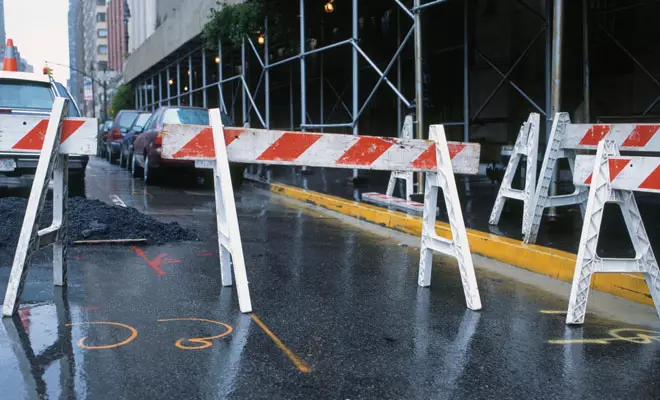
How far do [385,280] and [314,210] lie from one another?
532 centimetres

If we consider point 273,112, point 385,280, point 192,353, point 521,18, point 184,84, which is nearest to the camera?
point 192,353

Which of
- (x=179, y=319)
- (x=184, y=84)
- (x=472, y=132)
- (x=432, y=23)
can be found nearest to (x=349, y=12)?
(x=432, y=23)

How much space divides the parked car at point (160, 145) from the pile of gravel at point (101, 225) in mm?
5711

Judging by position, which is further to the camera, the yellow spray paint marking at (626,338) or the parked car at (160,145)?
the parked car at (160,145)

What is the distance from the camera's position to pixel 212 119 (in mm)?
4914

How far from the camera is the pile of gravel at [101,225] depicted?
23.8 ft

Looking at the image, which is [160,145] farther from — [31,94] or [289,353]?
[289,353]

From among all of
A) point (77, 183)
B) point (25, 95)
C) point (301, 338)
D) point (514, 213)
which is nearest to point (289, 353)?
point (301, 338)

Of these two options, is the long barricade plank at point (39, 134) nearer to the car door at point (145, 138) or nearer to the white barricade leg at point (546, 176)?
the white barricade leg at point (546, 176)

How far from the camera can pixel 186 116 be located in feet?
49.3

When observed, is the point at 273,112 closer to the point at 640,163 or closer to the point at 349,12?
the point at 349,12

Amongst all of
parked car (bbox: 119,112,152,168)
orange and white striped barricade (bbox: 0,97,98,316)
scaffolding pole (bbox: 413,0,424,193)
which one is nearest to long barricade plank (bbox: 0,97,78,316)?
orange and white striped barricade (bbox: 0,97,98,316)

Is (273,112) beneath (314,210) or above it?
above

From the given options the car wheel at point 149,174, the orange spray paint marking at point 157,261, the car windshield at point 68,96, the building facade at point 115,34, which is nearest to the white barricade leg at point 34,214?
the orange spray paint marking at point 157,261
